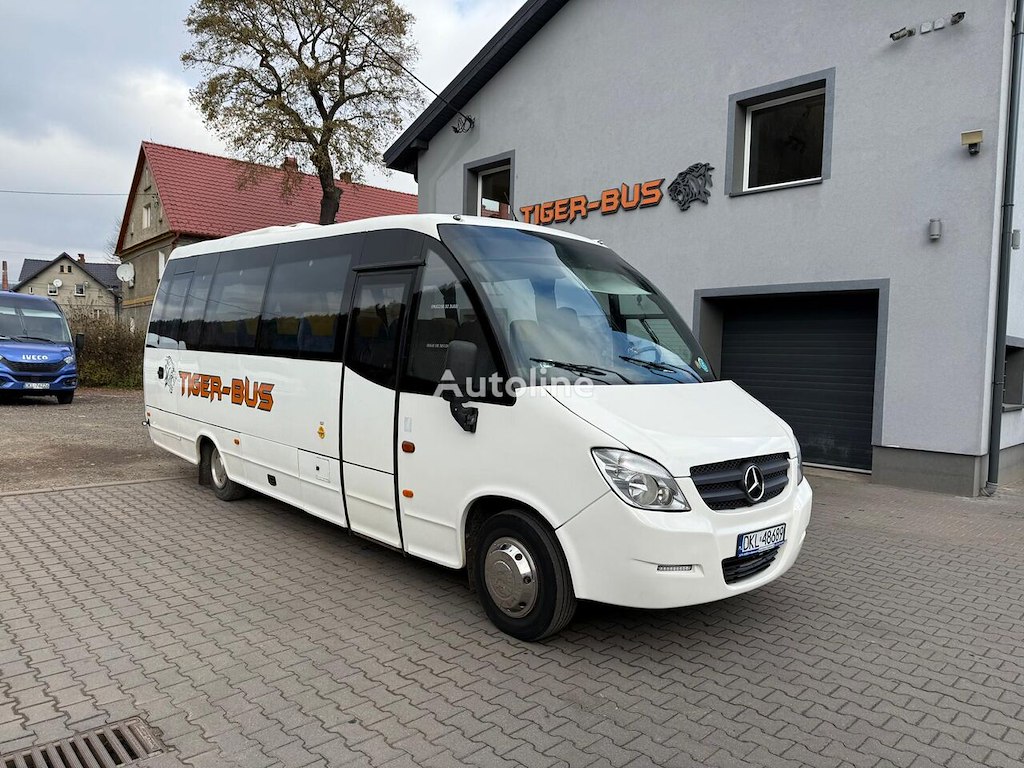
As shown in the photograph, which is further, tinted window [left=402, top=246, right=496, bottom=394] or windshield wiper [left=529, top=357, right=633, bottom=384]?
tinted window [left=402, top=246, right=496, bottom=394]

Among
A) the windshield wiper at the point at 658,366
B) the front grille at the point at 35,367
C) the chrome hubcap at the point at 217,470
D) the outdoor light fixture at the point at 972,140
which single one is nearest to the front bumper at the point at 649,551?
the windshield wiper at the point at 658,366

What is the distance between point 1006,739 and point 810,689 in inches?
31.7

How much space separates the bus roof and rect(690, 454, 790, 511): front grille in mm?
2109

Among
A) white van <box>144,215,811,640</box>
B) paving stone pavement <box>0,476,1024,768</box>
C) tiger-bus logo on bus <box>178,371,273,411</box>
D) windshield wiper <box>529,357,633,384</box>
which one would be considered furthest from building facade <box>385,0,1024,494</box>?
tiger-bus logo on bus <box>178,371,273,411</box>

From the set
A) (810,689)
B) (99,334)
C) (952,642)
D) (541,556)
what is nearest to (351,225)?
(541,556)

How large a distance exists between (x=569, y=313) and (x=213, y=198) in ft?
95.6

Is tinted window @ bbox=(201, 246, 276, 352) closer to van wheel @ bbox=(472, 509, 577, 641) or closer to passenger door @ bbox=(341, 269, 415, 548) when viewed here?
passenger door @ bbox=(341, 269, 415, 548)

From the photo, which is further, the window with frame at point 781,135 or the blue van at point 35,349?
the blue van at point 35,349

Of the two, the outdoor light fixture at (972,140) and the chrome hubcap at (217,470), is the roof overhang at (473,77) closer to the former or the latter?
the outdoor light fixture at (972,140)

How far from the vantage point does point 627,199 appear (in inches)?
463

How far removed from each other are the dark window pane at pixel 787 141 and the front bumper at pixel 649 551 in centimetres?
789

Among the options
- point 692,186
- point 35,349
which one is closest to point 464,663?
point 692,186

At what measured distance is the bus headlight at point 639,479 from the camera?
3.49 metres

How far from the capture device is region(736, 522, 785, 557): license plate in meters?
3.70
